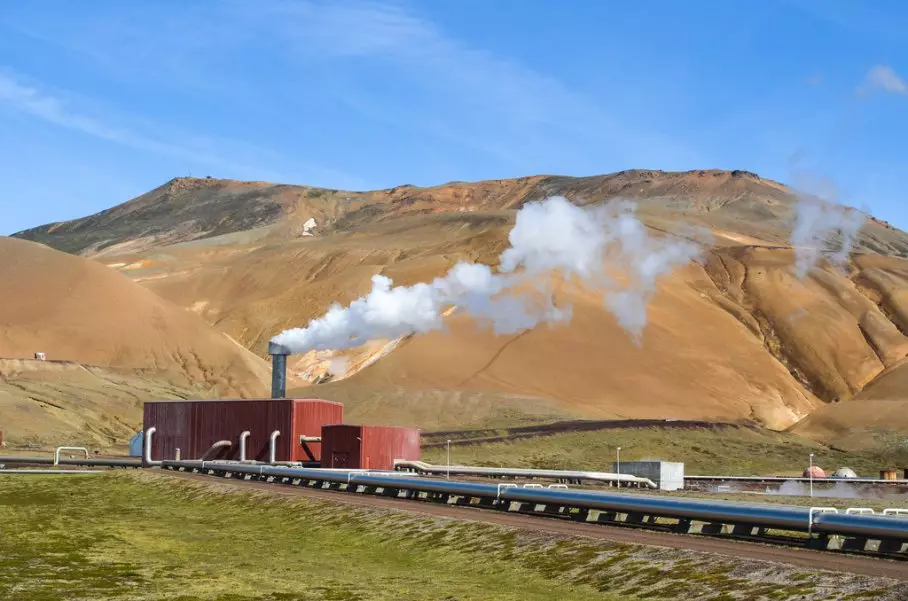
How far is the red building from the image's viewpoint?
63.3 m

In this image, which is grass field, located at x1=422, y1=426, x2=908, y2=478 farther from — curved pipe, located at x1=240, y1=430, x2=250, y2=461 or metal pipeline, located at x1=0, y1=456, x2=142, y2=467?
metal pipeline, located at x1=0, y1=456, x2=142, y2=467

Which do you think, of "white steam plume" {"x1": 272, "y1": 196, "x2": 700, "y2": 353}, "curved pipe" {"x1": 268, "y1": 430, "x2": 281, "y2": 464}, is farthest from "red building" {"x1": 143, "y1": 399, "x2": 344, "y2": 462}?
Answer: "white steam plume" {"x1": 272, "y1": 196, "x2": 700, "y2": 353}

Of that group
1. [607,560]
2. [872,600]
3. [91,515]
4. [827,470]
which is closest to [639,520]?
[607,560]

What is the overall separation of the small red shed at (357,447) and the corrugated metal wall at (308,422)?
1.52m

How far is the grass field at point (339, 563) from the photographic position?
20.7 meters

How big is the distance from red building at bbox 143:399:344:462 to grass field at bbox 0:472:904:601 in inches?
882

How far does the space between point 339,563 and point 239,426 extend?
38.8m

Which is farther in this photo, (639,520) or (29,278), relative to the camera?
(29,278)

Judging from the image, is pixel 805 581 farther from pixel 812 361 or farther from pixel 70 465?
pixel 812 361

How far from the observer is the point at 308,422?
210ft

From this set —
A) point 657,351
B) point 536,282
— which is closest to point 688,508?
point 657,351

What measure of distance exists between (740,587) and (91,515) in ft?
81.4

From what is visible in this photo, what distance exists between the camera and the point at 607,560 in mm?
24531

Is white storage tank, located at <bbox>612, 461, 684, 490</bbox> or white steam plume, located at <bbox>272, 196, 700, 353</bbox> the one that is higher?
white steam plume, located at <bbox>272, 196, 700, 353</bbox>
